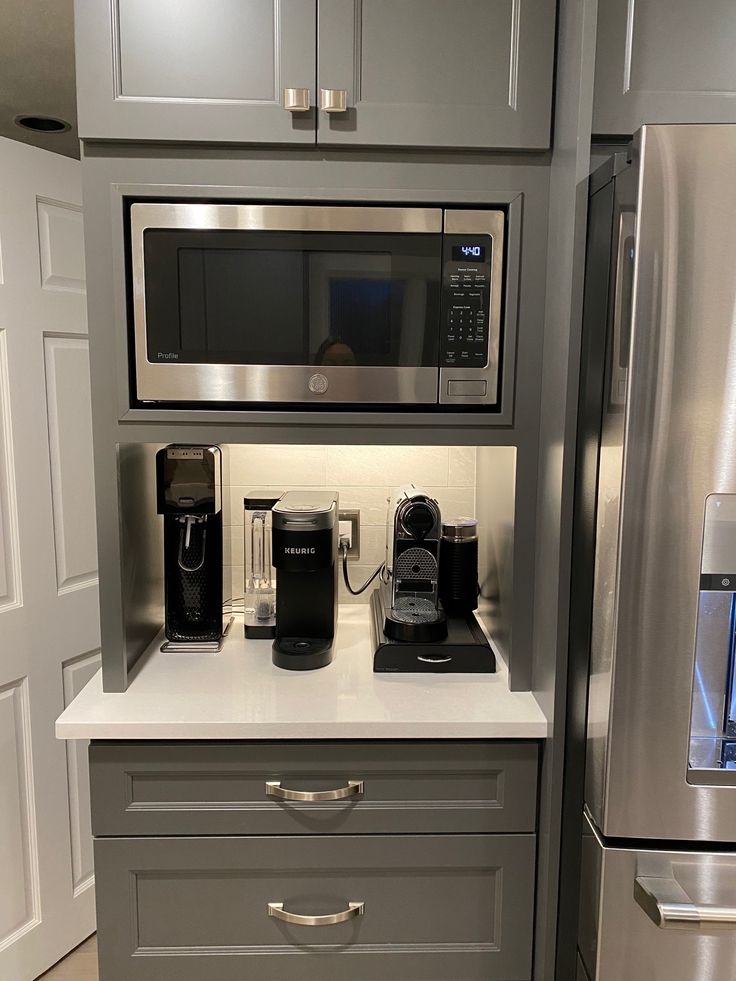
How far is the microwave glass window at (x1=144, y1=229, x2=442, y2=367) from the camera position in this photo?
1371mm

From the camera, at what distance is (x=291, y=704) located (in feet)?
4.50

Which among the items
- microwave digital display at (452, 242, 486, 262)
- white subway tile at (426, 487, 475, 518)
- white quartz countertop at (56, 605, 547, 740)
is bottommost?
white quartz countertop at (56, 605, 547, 740)

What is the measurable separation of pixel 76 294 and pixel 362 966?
1712 millimetres

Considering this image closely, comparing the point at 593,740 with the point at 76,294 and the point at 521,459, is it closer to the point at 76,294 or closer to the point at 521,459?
the point at 521,459

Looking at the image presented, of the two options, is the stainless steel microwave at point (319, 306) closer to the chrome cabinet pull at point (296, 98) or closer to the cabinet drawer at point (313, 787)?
the chrome cabinet pull at point (296, 98)

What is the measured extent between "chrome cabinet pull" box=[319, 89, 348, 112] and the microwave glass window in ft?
0.70

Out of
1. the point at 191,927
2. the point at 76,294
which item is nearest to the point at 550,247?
the point at 76,294

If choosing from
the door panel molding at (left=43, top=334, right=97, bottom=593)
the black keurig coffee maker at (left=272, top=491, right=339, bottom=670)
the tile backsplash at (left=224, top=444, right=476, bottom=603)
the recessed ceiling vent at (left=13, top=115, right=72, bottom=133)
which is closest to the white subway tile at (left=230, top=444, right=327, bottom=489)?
the tile backsplash at (left=224, top=444, right=476, bottom=603)

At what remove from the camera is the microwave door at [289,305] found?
1.36m

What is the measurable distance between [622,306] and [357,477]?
920mm

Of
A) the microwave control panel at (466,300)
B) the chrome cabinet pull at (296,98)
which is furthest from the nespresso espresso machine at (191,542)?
the chrome cabinet pull at (296,98)

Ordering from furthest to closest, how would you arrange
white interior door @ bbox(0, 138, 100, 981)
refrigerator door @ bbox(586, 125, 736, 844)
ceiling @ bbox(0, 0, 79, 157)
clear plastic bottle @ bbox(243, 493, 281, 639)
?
white interior door @ bbox(0, 138, 100, 981) → clear plastic bottle @ bbox(243, 493, 281, 639) → ceiling @ bbox(0, 0, 79, 157) → refrigerator door @ bbox(586, 125, 736, 844)

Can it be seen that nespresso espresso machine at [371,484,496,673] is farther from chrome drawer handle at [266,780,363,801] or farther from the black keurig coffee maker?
A: chrome drawer handle at [266,780,363,801]

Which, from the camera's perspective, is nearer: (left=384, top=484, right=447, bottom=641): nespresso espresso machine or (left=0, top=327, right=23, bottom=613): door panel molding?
(left=384, top=484, right=447, bottom=641): nespresso espresso machine
